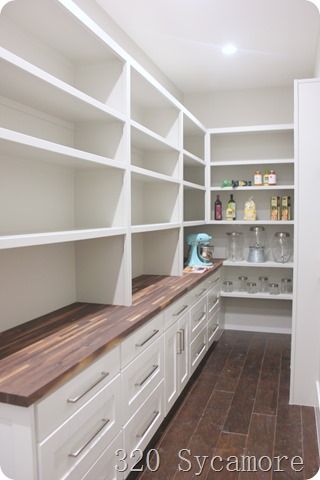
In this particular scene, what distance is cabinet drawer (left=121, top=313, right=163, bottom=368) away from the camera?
6.06ft

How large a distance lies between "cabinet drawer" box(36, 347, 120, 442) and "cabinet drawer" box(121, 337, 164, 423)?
0.50 ft

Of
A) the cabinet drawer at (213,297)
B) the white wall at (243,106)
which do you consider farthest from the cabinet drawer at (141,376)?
the white wall at (243,106)

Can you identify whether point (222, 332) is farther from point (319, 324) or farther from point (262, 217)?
point (319, 324)

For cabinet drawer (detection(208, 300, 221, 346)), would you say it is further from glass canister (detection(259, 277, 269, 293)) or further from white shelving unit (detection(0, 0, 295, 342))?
white shelving unit (detection(0, 0, 295, 342))

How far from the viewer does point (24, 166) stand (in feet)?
6.33

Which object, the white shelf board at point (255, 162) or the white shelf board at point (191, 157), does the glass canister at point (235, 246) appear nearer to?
the white shelf board at point (255, 162)

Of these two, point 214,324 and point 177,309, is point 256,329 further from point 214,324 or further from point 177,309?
point 177,309

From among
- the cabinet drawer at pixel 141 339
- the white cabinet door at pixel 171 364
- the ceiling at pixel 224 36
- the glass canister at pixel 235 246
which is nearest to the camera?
the cabinet drawer at pixel 141 339

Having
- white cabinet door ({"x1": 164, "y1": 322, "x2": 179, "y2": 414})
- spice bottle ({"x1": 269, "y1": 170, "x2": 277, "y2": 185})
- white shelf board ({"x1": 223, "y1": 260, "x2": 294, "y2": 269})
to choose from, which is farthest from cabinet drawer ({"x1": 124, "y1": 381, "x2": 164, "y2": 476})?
spice bottle ({"x1": 269, "y1": 170, "x2": 277, "y2": 185})

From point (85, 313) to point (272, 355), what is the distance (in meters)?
2.21

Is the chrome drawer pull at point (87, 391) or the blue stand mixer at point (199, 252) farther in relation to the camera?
the blue stand mixer at point (199, 252)

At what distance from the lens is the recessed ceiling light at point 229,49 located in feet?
10.6

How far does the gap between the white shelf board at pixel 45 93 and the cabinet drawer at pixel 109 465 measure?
152cm

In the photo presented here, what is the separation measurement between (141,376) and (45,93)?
143 centimetres
